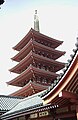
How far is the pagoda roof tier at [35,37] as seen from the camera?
36.2 m

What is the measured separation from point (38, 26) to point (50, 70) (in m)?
12.9

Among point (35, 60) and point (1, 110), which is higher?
point (35, 60)

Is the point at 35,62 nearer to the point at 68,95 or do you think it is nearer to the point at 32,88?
the point at 32,88

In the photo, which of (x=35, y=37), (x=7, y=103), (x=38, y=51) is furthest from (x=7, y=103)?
(x=35, y=37)

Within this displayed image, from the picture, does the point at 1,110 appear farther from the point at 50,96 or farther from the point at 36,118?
the point at 50,96

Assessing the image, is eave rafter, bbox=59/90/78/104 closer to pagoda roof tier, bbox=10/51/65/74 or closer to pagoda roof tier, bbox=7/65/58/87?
pagoda roof tier, bbox=7/65/58/87

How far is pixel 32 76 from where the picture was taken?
33.9 m

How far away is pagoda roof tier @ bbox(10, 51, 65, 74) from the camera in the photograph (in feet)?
112

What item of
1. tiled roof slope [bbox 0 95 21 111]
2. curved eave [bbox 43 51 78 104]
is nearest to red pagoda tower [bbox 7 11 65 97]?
tiled roof slope [bbox 0 95 21 111]

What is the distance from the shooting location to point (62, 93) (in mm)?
8016

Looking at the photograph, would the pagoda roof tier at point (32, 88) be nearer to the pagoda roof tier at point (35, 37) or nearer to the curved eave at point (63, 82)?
the pagoda roof tier at point (35, 37)

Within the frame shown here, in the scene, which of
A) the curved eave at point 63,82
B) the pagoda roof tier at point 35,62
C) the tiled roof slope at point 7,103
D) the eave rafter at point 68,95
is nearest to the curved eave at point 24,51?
the pagoda roof tier at point 35,62

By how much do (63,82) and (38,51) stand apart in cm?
2840

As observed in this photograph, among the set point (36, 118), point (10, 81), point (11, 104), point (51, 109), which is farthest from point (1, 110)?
point (10, 81)
